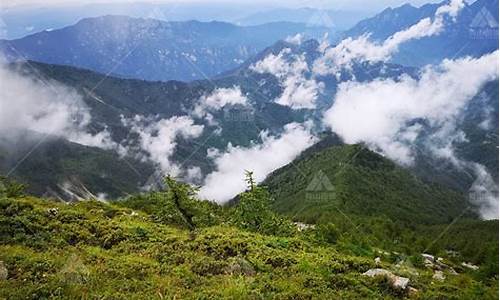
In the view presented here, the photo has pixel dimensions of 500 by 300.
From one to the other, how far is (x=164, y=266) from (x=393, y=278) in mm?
9226

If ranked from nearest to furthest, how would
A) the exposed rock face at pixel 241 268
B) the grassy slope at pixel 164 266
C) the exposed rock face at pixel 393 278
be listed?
the grassy slope at pixel 164 266 < the exposed rock face at pixel 393 278 < the exposed rock face at pixel 241 268

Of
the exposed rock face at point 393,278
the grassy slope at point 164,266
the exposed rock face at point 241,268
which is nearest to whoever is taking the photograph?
the grassy slope at point 164,266

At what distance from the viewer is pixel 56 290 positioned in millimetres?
15742

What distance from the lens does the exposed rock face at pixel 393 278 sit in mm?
19984

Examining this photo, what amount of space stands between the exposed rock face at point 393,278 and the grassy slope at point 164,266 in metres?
0.50

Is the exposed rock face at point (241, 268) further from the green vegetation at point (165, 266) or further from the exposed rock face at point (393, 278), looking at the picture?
the exposed rock face at point (393, 278)

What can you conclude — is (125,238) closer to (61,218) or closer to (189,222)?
(61,218)

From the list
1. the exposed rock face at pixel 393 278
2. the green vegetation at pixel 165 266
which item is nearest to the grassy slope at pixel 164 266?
the green vegetation at pixel 165 266

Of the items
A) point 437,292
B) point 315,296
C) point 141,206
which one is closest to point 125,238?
point 315,296

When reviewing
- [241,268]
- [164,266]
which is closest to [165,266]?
[164,266]

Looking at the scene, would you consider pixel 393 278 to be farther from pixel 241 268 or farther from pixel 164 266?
pixel 164 266

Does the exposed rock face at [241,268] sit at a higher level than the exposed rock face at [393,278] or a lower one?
higher

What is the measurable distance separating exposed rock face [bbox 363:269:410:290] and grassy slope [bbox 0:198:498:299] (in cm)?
50

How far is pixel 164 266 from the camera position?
66.2 feet
